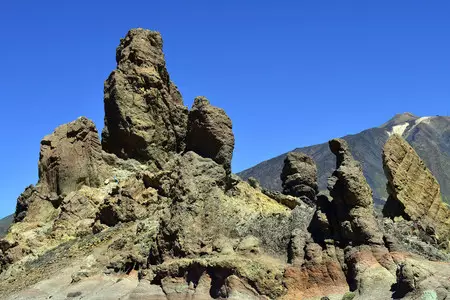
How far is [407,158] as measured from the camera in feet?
147

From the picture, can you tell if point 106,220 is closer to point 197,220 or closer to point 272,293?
point 197,220

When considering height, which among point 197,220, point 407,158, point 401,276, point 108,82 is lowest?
point 401,276

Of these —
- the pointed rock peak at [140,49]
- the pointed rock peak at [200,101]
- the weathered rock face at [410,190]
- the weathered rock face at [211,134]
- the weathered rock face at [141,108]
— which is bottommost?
the weathered rock face at [410,190]

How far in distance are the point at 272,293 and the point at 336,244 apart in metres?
4.16

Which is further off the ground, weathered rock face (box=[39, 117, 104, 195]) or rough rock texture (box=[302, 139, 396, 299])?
weathered rock face (box=[39, 117, 104, 195])

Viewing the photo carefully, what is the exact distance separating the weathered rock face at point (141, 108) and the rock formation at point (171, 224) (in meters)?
0.10

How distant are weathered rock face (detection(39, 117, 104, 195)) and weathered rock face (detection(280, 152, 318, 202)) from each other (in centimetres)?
1831

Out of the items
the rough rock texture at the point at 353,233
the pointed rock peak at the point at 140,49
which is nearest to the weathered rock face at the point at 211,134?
the rough rock texture at the point at 353,233

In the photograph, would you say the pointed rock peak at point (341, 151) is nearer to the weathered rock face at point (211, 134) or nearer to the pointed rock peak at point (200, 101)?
Result: the weathered rock face at point (211, 134)

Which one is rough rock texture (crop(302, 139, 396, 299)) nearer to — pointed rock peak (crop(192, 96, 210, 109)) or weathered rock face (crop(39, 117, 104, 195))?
pointed rock peak (crop(192, 96, 210, 109))

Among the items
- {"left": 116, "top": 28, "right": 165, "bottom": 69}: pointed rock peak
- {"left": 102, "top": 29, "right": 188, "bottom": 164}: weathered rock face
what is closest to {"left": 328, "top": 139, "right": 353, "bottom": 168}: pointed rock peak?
{"left": 102, "top": 29, "right": 188, "bottom": 164}: weathered rock face

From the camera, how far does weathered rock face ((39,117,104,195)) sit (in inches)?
2183

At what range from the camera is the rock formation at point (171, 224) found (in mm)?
31938

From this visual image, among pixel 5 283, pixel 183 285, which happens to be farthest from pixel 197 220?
pixel 5 283
